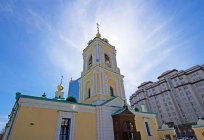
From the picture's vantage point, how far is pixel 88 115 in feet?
41.6

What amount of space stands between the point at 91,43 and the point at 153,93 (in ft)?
194

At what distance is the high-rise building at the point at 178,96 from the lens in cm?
5258

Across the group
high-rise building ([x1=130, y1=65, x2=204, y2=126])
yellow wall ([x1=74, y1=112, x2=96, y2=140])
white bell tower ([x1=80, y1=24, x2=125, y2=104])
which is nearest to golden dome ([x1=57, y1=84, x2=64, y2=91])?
white bell tower ([x1=80, y1=24, x2=125, y2=104])

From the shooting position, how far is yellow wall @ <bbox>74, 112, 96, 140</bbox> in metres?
11.3

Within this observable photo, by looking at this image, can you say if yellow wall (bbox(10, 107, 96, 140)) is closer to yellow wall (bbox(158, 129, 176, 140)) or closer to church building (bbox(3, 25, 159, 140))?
church building (bbox(3, 25, 159, 140))

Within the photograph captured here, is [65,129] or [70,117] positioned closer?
[65,129]

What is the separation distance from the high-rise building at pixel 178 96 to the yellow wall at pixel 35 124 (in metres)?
41.9

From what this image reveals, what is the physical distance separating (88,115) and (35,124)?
484cm

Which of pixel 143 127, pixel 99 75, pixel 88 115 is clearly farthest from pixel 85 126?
pixel 143 127

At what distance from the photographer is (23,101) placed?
9773mm

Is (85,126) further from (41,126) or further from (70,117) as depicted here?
(41,126)

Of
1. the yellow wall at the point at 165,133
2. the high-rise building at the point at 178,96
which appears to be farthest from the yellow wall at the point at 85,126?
the high-rise building at the point at 178,96

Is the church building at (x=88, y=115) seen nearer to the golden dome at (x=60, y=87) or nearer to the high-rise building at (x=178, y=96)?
the golden dome at (x=60, y=87)

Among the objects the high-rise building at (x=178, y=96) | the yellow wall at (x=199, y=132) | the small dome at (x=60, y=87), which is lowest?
the yellow wall at (x=199, y=132)
